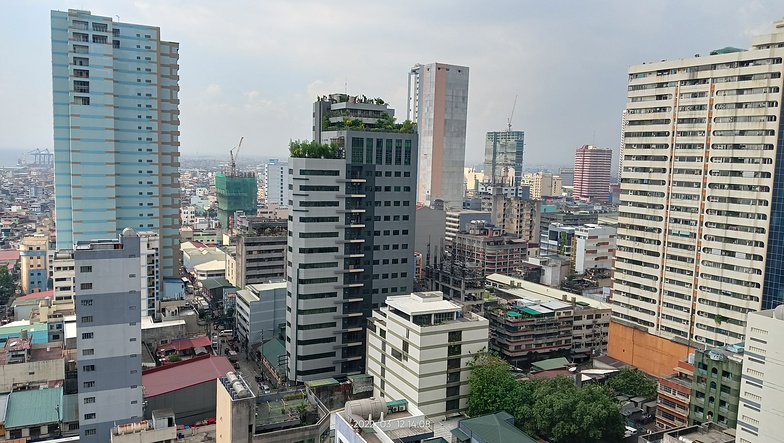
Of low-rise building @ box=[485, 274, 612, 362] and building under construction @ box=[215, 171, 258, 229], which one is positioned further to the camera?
building under construction @ box=[215, 171, 258, 229]

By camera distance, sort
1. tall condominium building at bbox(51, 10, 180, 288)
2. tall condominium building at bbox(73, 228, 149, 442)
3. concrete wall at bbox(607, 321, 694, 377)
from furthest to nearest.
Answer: tall condominium building at bbox(51, 10, 180, 288) → concrete wall at bbox(607, 321, 694, 377) → tall condominium building at bbox(73, 228, 149, 442)

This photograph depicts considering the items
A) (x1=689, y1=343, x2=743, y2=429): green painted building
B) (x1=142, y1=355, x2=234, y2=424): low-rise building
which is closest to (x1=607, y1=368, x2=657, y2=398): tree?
(x1=689, y1=343, x2=743, y2=429): green painted building

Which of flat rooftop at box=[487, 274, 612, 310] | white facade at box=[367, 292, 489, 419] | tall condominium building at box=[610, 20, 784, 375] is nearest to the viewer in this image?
white facade at box=[367, 292, 489, 419]

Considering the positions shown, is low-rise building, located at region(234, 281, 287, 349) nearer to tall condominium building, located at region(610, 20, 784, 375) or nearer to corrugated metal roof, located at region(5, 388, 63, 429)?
corrugated metal roof, located at region(5, 388, 63, 429)

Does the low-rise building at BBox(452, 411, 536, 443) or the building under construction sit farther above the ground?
the building under construction

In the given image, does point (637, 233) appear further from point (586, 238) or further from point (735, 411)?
point (586, 238)

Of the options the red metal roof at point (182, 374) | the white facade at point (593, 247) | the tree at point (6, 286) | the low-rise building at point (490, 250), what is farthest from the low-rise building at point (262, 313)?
the white facade at point (593, 247)

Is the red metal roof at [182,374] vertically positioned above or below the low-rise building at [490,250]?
below

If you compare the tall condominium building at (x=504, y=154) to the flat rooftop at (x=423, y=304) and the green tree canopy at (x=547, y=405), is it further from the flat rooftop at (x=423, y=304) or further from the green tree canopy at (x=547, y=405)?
the green tree canopy at (x=547, y=405)
